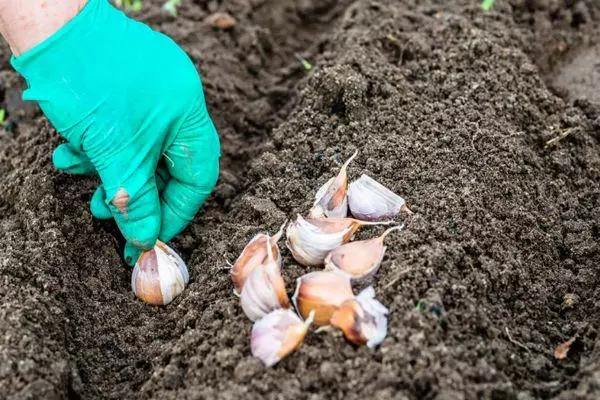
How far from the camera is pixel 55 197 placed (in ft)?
7.56

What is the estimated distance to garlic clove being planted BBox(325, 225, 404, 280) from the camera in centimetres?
192

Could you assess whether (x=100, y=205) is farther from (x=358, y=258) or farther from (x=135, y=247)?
(x=358, y=258)

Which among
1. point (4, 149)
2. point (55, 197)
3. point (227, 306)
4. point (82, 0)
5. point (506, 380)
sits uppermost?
point (82, 0)

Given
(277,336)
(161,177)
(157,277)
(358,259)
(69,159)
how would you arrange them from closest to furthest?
(277,336), (358,259), (157,277), (69,159), (161,177)

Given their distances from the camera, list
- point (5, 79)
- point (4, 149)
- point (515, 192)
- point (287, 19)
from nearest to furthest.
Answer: point (515, 192) < point (4, 149) < point (5, 79) < point (287, 19)

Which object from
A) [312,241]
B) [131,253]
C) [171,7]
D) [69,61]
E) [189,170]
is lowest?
[131,253]

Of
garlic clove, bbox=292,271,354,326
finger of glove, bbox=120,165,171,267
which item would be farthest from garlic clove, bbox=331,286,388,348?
finger of glove, bbox=120,165,171,267

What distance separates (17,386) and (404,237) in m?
1.11

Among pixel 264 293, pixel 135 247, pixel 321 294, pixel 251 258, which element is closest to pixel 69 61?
pixel 135 247

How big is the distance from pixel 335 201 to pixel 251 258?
0.33 meters

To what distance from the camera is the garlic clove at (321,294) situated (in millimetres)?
1845

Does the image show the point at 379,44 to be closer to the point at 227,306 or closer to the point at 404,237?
the point at 404,237

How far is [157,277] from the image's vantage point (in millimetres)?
2164

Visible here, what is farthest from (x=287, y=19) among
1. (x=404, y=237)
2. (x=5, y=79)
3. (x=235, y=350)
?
(x=235, y=350)
